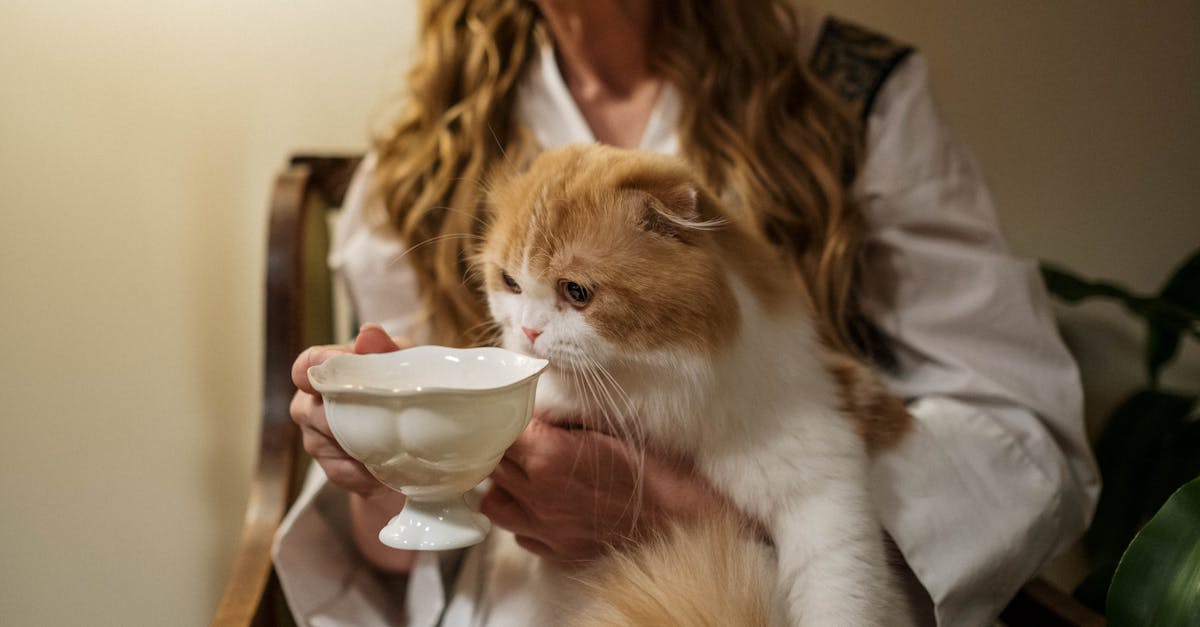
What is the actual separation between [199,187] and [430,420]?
1.03 metres

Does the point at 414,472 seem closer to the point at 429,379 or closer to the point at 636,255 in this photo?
the point at 429,379

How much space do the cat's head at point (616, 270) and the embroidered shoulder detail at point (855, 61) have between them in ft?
1.53

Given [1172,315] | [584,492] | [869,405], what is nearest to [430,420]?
[584,492]

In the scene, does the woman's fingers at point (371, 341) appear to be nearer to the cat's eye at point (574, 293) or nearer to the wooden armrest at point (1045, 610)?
the cat's eye at point (574, 293)

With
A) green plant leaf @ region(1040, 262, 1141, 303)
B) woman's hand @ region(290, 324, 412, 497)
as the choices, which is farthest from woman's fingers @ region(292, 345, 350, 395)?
green plant leaf @ region(1040, 262, 1141, 303)

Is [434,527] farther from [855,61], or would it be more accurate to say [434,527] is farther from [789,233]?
[855,61]

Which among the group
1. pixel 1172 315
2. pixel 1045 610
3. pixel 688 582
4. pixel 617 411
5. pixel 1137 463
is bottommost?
pixel 1137 463

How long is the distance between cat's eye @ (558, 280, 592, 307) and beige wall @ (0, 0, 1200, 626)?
1.98 feet

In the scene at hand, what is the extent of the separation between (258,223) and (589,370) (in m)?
0.94

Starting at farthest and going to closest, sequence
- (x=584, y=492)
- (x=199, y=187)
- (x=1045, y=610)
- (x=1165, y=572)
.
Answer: (x=199, y=187) < (x=1045, y=610) < (x=584, y=492) < (x=1165, y=572)

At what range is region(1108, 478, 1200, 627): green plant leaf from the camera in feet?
1.95

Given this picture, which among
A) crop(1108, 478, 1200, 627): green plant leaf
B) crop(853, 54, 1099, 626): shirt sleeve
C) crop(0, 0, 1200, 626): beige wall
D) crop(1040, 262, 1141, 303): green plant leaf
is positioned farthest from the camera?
crop(1040, 262, 1141, 303): green plant leaf

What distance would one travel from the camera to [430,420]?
0.50 m

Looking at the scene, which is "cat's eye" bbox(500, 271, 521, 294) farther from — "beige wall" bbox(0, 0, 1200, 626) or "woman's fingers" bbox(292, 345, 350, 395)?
"beige wall" bbox(0, 0, 1200, 626)
